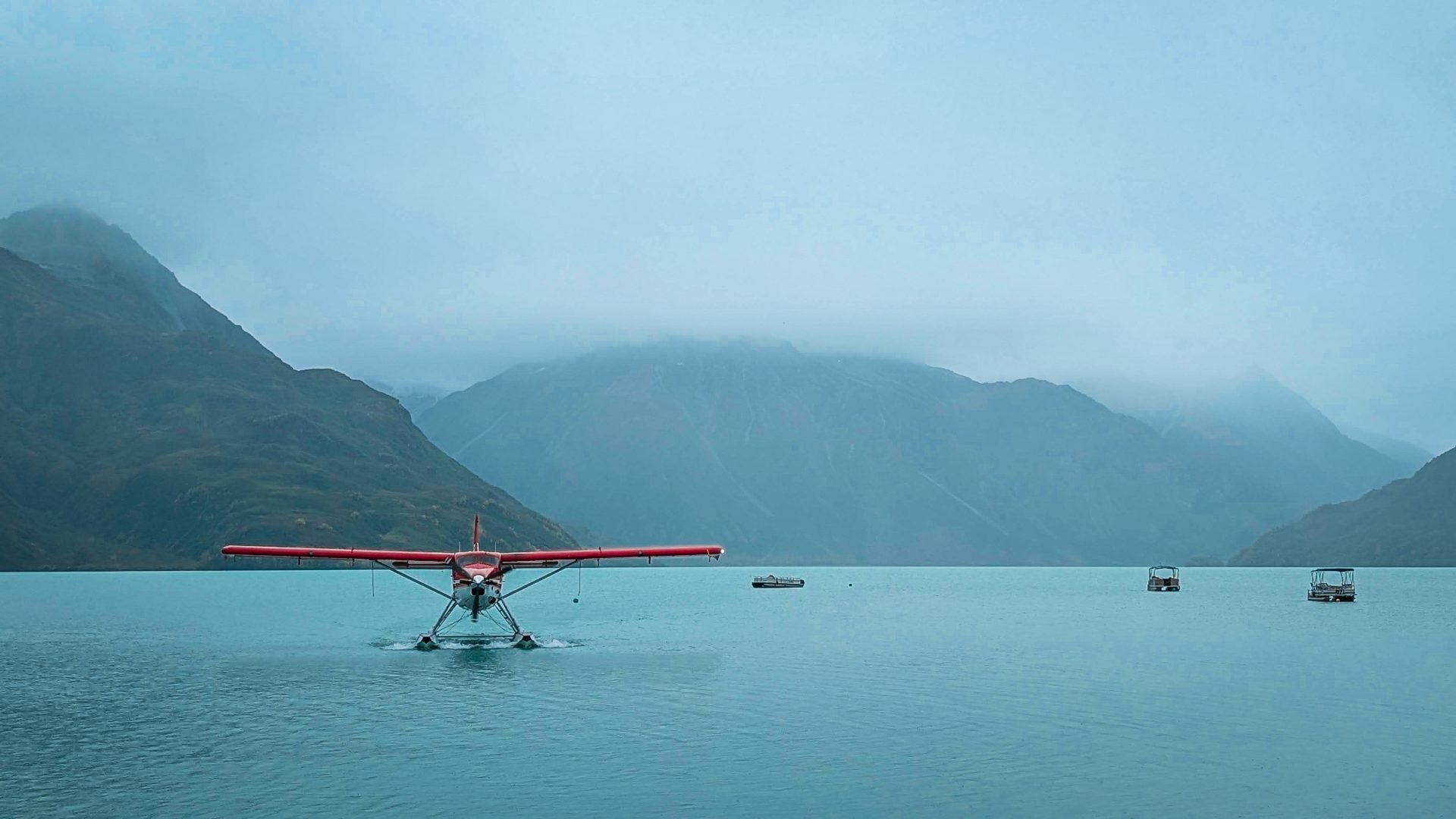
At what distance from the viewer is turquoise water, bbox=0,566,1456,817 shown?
44.5m

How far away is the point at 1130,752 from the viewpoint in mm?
53719

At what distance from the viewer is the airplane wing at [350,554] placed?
87.8 metres

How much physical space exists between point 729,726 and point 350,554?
146ft

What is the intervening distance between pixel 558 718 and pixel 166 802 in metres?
22.7

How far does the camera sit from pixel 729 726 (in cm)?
5969

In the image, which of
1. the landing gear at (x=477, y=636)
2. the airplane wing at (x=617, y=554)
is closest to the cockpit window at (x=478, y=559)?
the airplane wing at (x=617, y=554)

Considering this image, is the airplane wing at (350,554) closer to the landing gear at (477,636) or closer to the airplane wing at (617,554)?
the landing gear at (477,636)

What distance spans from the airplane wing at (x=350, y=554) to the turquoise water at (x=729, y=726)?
799cm

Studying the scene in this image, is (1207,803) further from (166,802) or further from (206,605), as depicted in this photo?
(206,605)

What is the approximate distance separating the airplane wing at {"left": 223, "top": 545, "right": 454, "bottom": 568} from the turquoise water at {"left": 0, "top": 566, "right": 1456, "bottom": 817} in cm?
799

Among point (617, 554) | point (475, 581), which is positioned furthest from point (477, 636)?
point (617, 554)

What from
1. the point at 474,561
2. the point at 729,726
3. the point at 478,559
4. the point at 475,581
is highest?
the point at 478,559

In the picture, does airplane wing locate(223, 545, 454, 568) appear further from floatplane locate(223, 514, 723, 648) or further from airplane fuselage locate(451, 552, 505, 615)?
airplane fuselage locate(451, 552, 505, 615)

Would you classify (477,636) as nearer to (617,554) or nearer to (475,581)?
(475,581)
